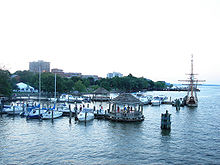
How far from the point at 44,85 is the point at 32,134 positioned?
211 ft

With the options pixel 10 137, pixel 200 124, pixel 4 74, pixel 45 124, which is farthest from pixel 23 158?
pixel 4 74

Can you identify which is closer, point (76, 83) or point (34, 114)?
point (34, 114)

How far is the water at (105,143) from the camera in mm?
23812

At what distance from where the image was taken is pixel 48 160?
75.8 feet

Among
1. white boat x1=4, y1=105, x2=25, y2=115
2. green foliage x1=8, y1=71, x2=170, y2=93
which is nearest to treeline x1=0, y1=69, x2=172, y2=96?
green foliage x1=8, y1=71, x2=170, y2=93

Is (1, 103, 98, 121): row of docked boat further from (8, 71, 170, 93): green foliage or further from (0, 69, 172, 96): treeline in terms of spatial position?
(8, 71, 170, 93): green foliage

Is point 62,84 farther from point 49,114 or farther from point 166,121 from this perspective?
point 166,121

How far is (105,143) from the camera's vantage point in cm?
2914

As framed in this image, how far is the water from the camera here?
23812 mm

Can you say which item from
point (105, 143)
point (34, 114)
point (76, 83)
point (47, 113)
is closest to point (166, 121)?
point (105, 143)

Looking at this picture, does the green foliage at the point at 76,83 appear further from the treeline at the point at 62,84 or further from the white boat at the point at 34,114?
the white boat at the point at 34,114

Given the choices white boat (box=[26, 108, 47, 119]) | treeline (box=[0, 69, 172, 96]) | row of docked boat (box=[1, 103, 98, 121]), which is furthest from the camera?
treeline (box=[0, 69, 172, 96])

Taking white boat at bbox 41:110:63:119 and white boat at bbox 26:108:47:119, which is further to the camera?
white boat at bbox 26:108:47:119

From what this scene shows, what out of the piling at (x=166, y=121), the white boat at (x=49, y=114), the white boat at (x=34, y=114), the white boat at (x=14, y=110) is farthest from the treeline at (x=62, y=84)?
the piling at (x=166, y=121)
